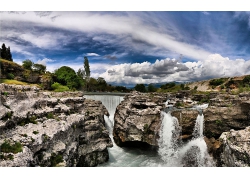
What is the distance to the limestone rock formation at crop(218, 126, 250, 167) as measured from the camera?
6.85 metres

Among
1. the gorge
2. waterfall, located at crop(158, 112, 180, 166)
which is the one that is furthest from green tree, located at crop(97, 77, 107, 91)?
waterfall, located at crop(158, 112, 180, 166)

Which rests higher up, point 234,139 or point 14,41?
point 14,41

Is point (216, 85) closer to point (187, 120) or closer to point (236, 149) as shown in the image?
point (187, 120)

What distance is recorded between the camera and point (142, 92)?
1519cm

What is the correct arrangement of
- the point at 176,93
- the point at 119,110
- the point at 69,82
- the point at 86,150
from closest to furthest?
1. the point at 86,150
2. the point at 119,110
3. the point at 176,93
4. the point at 69,82

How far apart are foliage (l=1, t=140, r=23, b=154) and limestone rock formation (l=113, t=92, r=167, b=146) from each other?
24.9 ft

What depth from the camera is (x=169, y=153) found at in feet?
37.8

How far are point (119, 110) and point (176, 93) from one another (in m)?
7.77

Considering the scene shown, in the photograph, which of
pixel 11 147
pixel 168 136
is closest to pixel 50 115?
pixel 11 147

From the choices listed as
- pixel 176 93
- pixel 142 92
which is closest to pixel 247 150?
pixel 142 92

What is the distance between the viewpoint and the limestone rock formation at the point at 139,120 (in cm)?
1196

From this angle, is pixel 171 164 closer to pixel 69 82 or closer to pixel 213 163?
pixel 213 163

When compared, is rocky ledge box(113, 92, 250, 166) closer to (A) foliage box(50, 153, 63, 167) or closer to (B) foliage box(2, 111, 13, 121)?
(A) foliage box(50, 153, 63, 167)

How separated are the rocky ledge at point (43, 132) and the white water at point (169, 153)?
4.88ft
